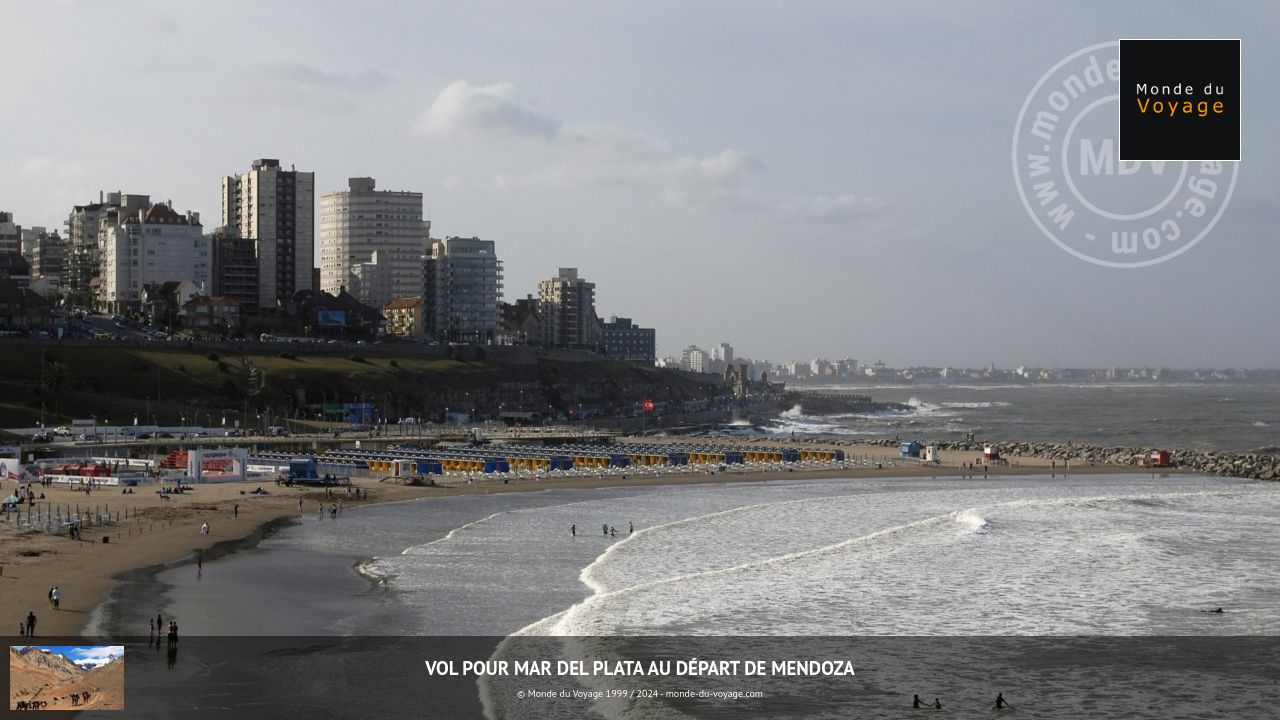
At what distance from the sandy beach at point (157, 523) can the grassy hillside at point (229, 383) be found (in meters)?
40.2

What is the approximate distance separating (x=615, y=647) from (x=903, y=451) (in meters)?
86.6

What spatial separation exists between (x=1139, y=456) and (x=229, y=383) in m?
92.4

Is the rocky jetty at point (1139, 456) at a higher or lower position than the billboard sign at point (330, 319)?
lower

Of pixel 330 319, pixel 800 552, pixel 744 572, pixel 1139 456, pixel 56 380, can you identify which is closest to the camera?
pixel 744 572

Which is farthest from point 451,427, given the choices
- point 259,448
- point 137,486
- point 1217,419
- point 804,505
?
point 1217,419

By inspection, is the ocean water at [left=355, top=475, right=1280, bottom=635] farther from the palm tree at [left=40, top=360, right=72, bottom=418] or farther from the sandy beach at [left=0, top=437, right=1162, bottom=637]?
the palm tree at [left=40, top=360, right=72, bottom=418]

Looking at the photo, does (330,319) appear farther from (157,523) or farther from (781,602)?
(781,602)

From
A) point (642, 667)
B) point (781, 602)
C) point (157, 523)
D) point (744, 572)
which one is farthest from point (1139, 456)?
point (642, 667)

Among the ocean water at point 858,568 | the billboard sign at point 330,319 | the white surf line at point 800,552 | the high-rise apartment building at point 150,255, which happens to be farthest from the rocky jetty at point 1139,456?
the high-rise apartment building at point 150,255

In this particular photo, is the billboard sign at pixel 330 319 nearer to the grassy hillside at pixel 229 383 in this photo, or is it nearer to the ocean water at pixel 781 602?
the grassy hillside at pixel 229 383

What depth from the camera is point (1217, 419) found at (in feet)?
623

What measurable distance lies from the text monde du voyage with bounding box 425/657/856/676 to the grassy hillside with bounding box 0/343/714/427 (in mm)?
83261

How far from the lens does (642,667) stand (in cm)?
3144

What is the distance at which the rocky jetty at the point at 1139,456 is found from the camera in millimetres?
101188
